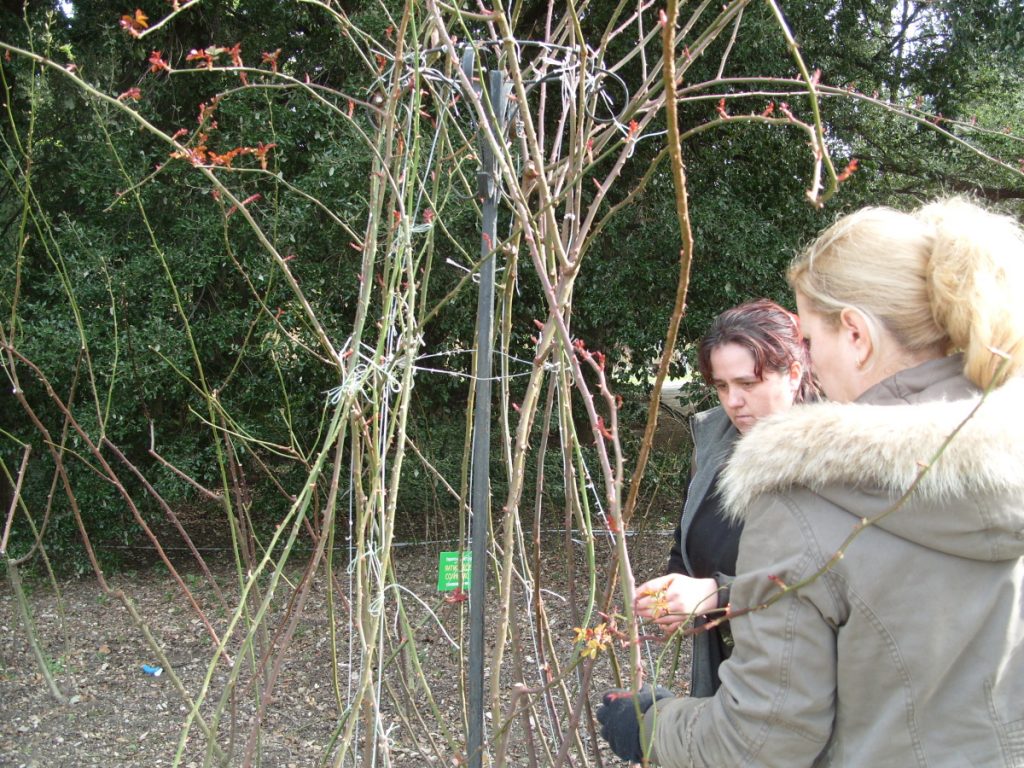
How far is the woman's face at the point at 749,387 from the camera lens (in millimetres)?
1890

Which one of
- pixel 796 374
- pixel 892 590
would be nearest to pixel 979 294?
pixel 892 590

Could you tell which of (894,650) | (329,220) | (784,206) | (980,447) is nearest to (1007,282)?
(980,447)

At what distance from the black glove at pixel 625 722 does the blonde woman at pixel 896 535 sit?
210 millimetres

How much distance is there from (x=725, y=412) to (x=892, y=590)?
2.88ft

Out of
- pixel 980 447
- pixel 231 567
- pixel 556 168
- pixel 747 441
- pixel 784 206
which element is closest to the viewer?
pixel 980 447

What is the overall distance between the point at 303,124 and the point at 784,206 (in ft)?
10.9

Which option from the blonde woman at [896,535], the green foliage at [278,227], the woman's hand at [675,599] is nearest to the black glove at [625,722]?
the woman's hand at [675,599]

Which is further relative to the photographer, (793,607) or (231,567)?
(231,567)

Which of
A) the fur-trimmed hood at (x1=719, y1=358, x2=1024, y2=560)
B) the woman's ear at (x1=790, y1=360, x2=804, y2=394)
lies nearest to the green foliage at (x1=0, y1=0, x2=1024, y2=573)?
the woman's ear at (x1=790, y1=360, x2=804, y2=394)

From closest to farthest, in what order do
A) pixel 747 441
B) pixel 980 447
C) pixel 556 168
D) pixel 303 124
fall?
1. pixel 980 447
2. pixel 747 441
3. pixel 556 168
4. pixel 303 124

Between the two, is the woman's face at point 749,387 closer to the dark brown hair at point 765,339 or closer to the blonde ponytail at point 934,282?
the dark brown hair at point 765,339

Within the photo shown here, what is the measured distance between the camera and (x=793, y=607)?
3.74 feet

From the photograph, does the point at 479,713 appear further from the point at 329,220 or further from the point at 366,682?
the point at 329,220

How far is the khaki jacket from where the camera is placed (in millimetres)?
1100
